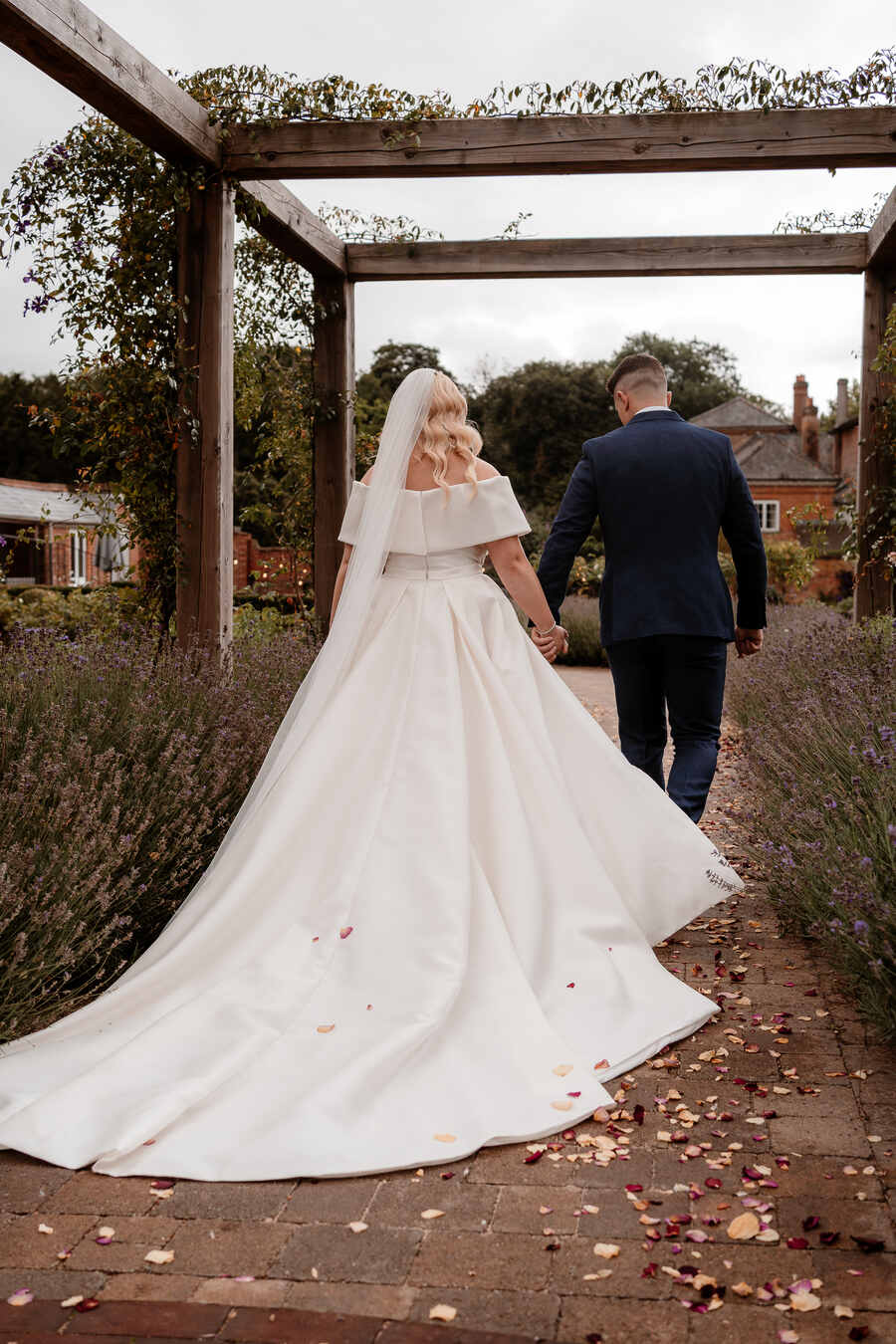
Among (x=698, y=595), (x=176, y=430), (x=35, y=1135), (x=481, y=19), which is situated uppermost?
(x=481, y=19)

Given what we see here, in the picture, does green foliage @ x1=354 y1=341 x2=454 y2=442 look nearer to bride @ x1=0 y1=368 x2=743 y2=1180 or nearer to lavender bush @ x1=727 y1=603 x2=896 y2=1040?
lavender bush @ x1=727 y1=603 x2=896 y2=1040

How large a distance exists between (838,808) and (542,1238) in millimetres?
2139

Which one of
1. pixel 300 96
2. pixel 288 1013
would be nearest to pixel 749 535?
pixel 288 1013

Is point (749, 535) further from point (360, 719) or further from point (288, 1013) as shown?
point (288, 1013)

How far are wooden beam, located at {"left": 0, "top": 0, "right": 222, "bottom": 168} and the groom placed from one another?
2.27 metres

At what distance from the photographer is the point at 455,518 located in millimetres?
4094

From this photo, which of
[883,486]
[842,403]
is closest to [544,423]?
[842,403]

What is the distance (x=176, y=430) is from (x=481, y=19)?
8.36 ft

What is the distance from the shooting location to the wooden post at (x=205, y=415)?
20.0 feet

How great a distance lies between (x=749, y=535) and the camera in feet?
15.8

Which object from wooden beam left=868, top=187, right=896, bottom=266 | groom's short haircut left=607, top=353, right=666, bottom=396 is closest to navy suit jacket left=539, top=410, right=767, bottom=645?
groom's short haircut left=607, top=353, right=666, bottom=396

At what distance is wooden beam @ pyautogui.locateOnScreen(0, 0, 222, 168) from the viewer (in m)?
4.21

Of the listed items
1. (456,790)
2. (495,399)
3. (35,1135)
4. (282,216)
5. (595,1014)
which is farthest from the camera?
(495,399)

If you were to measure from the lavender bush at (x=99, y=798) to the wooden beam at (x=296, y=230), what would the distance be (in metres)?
3.02
